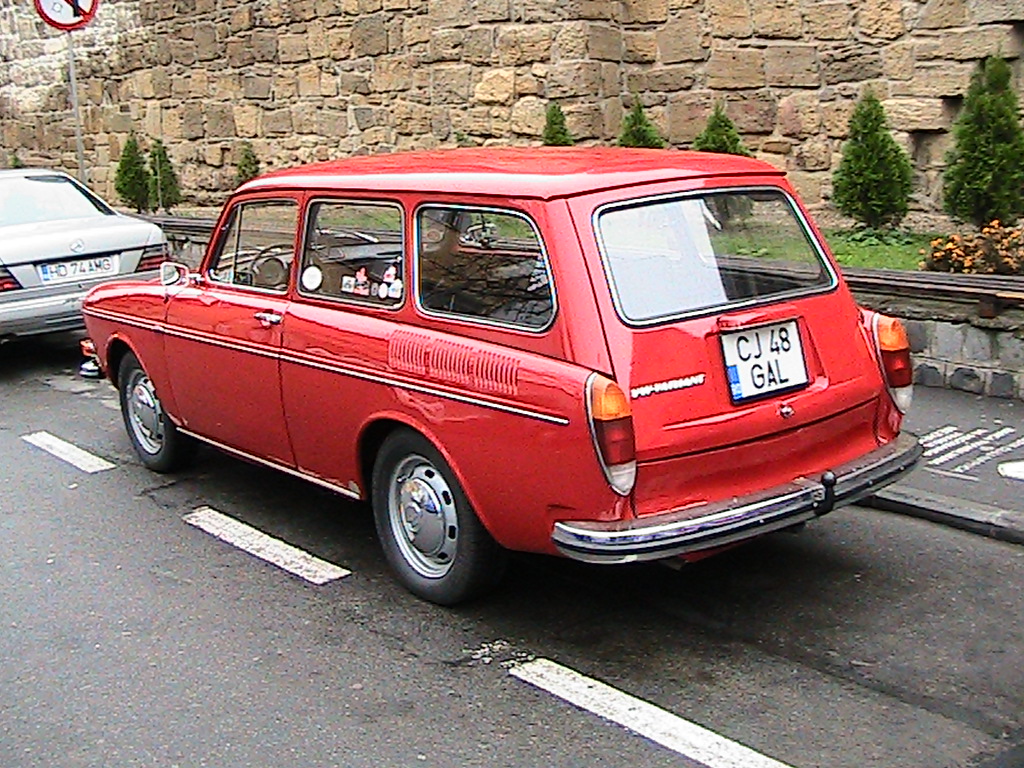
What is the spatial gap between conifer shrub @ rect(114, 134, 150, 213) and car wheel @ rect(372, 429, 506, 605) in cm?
1303

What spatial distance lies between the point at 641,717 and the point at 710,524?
664 millimetres

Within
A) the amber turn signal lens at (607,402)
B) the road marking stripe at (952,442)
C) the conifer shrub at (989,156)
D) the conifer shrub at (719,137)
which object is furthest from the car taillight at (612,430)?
the conifer shrub at (719,137)

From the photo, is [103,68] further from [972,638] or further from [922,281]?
[972,638]

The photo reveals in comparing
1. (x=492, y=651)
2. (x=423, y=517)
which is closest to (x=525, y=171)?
(x=423, y=517)

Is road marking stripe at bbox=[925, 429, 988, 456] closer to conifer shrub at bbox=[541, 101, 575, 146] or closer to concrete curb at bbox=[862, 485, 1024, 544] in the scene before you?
concrete curb at bbox=[862, 485, 1024, 544]

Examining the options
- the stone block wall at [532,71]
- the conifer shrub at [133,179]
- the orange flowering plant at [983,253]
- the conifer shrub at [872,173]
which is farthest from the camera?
the conifer shrub at [133,179]

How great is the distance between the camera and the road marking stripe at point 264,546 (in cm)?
528

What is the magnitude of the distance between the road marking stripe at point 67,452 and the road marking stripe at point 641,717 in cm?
365

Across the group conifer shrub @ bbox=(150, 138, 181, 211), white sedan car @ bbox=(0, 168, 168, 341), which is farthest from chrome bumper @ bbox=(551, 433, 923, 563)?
conifer shrub @ bbox=(150, 138, 181, 211)

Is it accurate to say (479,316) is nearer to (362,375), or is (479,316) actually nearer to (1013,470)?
(362,375)

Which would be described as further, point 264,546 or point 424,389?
point 264,546

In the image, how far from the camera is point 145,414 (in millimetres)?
6797

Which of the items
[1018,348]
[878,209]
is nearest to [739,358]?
[1018,348]

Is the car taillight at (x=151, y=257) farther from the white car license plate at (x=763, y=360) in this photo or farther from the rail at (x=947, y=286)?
the white car license plate at (x=763, y=360)
